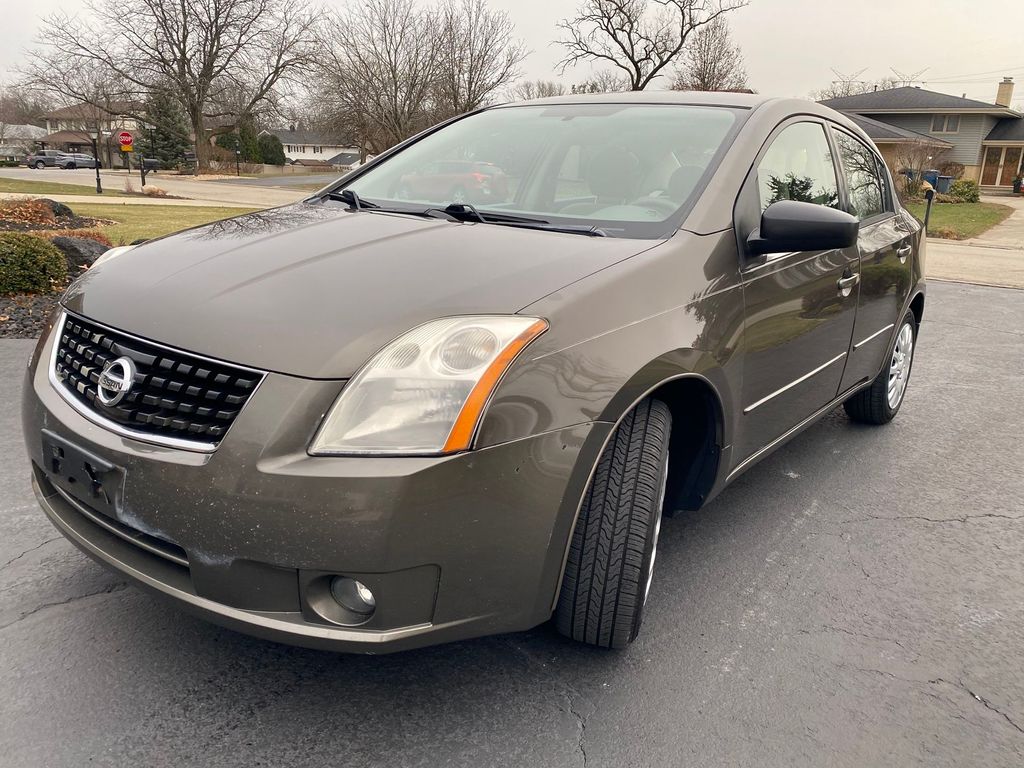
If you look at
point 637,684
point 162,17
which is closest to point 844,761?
point 637,684

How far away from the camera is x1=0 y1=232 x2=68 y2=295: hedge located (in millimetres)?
6383

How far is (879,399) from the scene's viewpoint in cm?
438

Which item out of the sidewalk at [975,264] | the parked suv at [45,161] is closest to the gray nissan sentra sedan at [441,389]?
the sidewalk at [975,264]

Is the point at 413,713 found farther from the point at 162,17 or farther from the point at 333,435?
the point at 162,17

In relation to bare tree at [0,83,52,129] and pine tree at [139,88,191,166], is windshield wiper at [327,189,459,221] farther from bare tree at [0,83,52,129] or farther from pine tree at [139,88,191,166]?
pine tree at [139,88,191,166]

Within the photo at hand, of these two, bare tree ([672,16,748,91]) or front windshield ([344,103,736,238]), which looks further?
bare tree ([672,16,748,91])

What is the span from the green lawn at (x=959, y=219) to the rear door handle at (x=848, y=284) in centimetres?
1263

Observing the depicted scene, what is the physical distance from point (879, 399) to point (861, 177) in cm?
122

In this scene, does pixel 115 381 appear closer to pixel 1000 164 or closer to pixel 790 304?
pixel 790 304

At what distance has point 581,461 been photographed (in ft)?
6.37

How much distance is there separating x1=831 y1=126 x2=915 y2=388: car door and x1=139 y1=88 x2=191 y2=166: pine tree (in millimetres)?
52846

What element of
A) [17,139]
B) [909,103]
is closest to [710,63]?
[909,103]

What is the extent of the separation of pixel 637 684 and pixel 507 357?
1.04 m

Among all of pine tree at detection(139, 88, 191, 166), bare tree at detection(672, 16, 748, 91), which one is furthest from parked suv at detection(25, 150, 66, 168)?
bare tree at detection(672, 16, 748, 91)
